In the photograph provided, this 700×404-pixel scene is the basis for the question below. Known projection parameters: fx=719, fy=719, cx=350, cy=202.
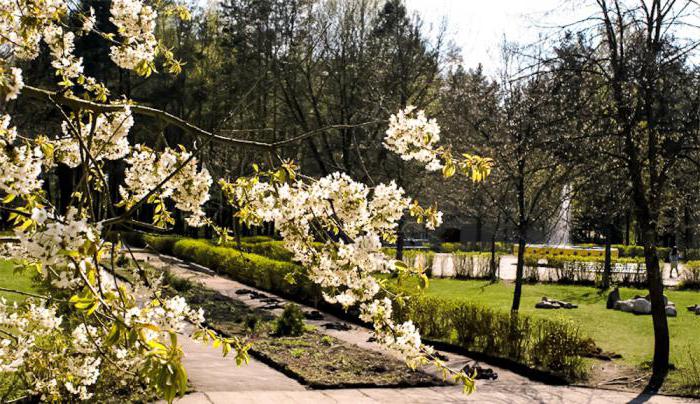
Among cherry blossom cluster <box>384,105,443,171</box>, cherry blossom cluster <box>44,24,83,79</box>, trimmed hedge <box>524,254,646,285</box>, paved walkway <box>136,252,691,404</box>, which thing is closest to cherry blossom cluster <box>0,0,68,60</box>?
cherry blossom cluster <box>44,24,83,79</box>

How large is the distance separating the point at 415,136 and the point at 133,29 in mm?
1479

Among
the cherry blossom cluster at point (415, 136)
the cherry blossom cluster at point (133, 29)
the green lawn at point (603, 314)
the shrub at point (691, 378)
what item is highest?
the cherry blossom cluster at point (133, 29)

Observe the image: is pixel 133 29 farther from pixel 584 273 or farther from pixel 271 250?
pixel 584 273

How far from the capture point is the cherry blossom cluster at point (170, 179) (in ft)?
11.8

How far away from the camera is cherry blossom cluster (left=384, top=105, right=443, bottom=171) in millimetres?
3242

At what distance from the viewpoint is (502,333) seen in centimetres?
1094

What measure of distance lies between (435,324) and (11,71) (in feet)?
34.9

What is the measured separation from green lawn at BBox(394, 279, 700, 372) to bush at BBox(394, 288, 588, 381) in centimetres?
134

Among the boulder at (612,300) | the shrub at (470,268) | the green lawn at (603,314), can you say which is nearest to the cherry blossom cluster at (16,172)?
the green lawn at (603,314)

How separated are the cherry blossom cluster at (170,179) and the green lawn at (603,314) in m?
8.93

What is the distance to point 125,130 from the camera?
3.73m

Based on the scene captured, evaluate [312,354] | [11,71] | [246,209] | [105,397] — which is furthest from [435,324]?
[11,71]

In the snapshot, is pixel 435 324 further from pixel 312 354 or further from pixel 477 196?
pixel 477 196

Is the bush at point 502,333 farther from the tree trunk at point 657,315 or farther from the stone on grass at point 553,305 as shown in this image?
the stone on grass at point 553,305
